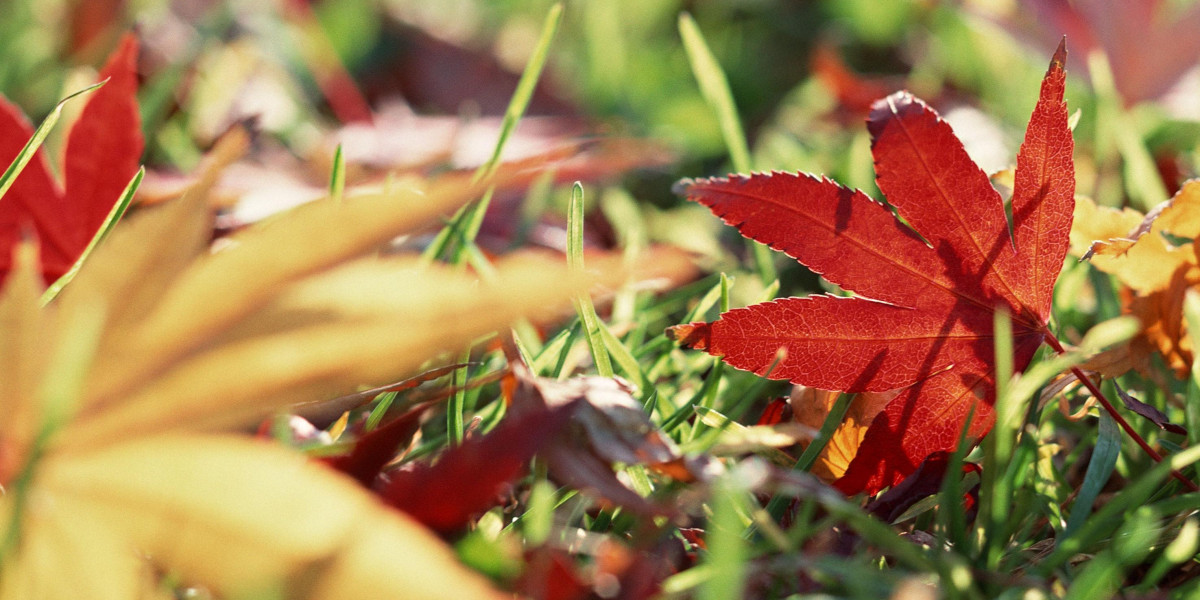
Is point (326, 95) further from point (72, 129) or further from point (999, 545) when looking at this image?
point (999, 545)

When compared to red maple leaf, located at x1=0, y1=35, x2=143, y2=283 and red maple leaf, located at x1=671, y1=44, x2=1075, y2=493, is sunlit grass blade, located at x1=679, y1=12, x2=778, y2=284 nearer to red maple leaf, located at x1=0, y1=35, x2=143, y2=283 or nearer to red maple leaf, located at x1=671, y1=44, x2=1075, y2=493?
red maple leaf, located at x1=671, y1=44, x2=1075, y2=493

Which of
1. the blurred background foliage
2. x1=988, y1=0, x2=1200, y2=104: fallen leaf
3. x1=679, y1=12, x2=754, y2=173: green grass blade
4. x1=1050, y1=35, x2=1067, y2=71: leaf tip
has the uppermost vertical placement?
x1=1050, y1=35, x2=1067, y2=71: leaf tip

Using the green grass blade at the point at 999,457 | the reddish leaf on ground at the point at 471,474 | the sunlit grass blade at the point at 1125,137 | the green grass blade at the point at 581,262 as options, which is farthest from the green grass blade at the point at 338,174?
the sunlit grass blade at the point at 1125,137

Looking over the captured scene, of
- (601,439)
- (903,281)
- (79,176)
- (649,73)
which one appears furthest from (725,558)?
(649,73)

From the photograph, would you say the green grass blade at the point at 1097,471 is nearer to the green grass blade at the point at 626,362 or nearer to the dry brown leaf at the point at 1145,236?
the dry brown leaf at the point at 1145,236

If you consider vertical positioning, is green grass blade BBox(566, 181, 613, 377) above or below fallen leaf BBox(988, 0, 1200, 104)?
below

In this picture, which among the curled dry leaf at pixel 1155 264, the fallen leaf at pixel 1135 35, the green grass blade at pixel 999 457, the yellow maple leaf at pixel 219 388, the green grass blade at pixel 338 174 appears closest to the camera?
the yellow maple leaf at pixel 219 388

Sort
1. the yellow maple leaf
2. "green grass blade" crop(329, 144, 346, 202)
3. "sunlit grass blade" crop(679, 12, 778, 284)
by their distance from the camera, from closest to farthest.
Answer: the yellow maple leaf, "green grass blade" crop(329, 144, 346, 202), "sunlit grass blade" crop(679, 12, 778, 284)

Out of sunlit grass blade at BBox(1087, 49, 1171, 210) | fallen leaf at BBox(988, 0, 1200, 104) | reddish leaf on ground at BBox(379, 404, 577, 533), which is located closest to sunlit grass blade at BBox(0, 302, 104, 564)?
reddish leaf on ground at BBox(379, 404, 577, 533)
